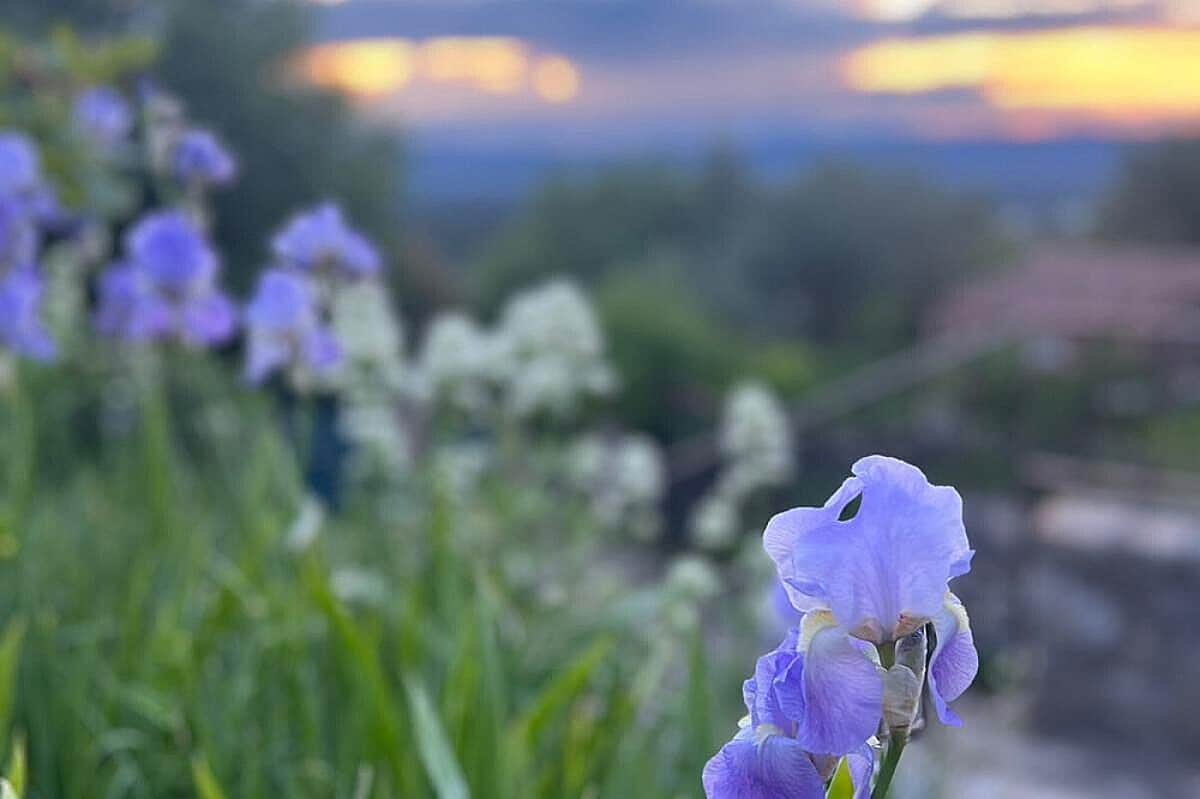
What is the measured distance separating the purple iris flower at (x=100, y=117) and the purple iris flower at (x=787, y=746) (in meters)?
2.03

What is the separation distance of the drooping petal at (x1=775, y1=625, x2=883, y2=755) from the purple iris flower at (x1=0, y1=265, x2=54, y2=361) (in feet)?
4.68

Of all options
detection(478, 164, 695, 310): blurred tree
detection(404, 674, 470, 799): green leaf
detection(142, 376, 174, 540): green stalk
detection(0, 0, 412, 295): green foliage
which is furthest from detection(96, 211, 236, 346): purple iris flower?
detection(478, 164, 695, 310): blurred tree

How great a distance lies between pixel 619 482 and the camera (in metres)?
2.79

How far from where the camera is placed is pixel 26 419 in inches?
90.6

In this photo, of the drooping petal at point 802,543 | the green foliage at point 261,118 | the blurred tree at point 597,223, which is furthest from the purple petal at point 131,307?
the blurred tree at point 597,223

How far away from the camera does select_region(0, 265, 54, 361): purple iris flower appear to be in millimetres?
1616

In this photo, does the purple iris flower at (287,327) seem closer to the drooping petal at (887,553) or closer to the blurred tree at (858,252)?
the drooping petal at (887,553)

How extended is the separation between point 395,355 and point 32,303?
888 mm

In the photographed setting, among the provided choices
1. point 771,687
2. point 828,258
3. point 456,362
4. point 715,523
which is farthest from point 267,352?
point 828,258

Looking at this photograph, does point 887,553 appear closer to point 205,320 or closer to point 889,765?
point 889,765

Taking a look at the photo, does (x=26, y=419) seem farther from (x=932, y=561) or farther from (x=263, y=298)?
(x=932, y=561)

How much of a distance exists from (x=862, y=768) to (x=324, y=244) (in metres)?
1.24

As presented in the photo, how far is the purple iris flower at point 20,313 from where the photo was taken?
1616 mm

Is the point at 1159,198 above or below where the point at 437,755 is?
below
